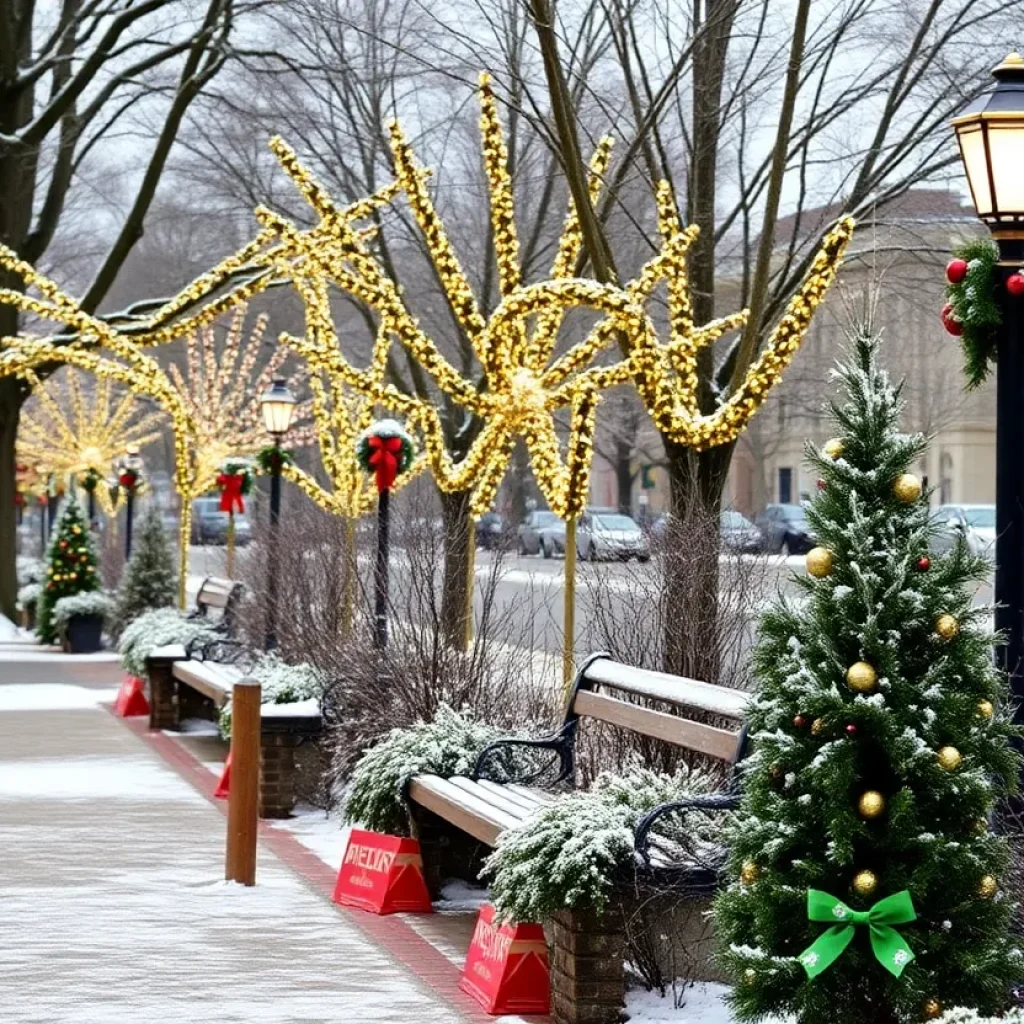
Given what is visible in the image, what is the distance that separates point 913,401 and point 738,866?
49593 millimetres

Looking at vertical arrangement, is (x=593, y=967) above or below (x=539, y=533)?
below

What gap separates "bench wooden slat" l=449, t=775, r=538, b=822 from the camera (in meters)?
8.67

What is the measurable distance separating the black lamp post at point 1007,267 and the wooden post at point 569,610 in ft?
17.5

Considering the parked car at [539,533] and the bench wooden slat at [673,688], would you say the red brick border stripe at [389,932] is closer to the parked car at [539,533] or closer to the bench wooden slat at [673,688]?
the bench wooden slat at [673,688]

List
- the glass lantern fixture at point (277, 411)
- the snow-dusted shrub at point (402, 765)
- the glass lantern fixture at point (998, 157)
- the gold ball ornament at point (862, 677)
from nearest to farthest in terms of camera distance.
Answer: the gold ball ornament at point (862, 677)
the glass lantern fixture at point (998, 157)
the snow-dusted shrub at point (402, 765)
the glass lantern fixture at point (277, 411)

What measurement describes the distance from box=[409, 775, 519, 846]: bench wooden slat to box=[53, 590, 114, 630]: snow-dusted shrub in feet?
65.3

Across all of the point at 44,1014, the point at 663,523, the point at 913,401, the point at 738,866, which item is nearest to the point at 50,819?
the point at 663,523

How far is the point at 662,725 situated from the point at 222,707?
23.4 feet

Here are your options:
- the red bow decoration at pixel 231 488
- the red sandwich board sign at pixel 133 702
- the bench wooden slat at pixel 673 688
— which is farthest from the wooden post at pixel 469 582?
the red bow decoration at pixel 231 488

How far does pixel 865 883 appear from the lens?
5.59 metres

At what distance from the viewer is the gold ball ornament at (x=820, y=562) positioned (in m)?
5.84

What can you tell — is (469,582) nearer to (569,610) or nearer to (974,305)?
(569,610)

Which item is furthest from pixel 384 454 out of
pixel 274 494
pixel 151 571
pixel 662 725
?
pixel 151 571

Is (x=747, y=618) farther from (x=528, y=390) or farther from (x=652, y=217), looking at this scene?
(x=652, y=217)
